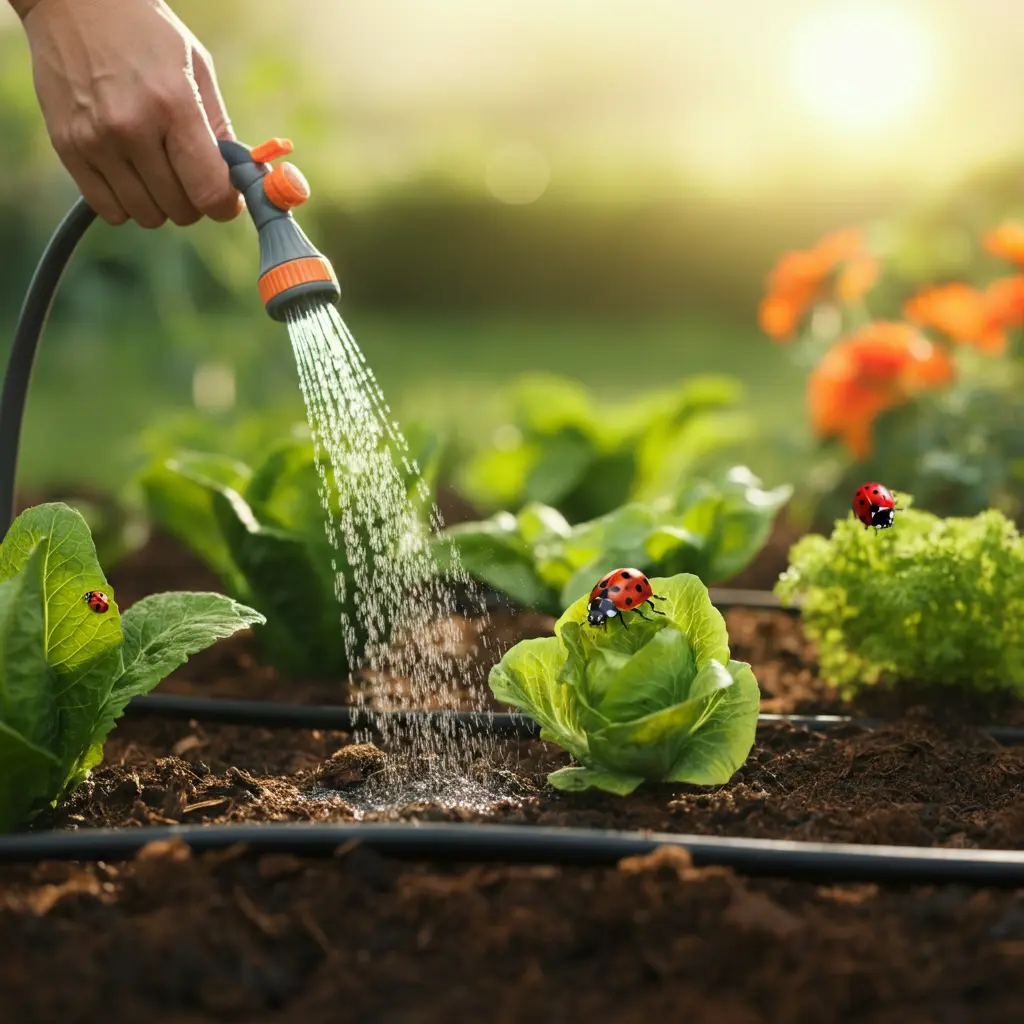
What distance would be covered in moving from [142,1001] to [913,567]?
174cm

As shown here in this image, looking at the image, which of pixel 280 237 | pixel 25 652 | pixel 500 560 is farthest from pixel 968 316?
pixel 25 652

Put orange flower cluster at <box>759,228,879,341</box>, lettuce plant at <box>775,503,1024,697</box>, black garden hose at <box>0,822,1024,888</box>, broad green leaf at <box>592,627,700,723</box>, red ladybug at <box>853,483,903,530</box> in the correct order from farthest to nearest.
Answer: orange flower cluster at <box>759,228,879,341</box>
lettuce plant at <box>775,503,1024,697</box>
red ladybug at <box>853,483,903,530</box>
broad green leaf at <box>592,627,700,723</box>
black garden hose at <box>0,822,1024,888</box>

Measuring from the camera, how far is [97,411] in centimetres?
752

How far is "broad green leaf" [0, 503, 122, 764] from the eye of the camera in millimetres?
2008

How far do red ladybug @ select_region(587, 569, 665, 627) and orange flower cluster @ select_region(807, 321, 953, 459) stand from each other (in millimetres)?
2242

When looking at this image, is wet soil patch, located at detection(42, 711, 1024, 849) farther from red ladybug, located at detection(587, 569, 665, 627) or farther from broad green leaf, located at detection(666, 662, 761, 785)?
red ladybug, located at detection(587, 569, 665, 627)

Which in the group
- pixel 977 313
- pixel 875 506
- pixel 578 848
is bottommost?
pixel 578 848

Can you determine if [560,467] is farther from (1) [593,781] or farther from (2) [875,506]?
(1) [593,781]

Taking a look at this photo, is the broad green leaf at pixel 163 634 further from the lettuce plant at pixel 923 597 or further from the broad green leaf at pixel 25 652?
the lettuce plant at pixel 923 597

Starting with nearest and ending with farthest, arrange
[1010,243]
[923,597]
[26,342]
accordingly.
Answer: [26,342], [923,597], [1010,243]

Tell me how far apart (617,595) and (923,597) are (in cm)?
90

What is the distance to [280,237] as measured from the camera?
208 centimetres

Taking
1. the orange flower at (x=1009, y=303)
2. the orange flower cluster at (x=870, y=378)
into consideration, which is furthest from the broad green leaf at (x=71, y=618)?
the orange flower at (x=1009, y=303)

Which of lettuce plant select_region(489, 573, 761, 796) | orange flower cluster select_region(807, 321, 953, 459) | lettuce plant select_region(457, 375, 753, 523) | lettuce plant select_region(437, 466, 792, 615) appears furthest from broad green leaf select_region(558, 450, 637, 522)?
lettuce plant select_region(489, 573, 761, 796)
